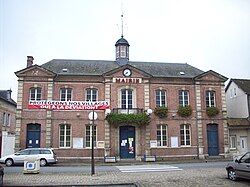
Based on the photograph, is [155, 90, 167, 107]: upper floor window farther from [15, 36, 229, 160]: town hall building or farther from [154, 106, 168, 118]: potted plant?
[154, 106, 168, 118]: potted plant

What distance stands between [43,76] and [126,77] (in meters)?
7.00

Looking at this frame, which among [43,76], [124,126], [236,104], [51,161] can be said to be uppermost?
[43,76]

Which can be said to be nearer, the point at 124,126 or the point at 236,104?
the point at 124,126

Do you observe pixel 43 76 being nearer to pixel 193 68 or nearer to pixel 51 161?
pixel 51 161

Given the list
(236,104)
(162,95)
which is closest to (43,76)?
(162,95)

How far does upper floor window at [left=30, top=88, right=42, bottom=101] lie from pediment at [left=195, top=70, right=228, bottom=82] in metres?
13.8

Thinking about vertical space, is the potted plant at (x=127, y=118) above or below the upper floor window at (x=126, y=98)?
below

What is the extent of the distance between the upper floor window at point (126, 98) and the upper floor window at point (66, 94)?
14.7 feet

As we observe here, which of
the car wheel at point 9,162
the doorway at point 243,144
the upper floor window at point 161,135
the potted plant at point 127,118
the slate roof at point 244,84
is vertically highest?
the slate roof at point 244,84

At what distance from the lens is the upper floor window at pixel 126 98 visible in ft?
81.4

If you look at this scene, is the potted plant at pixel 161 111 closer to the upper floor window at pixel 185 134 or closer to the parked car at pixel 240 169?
the upper floor window at pixel 185 134

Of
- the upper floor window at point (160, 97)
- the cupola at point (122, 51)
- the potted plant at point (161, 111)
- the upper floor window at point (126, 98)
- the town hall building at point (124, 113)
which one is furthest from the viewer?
the cupola at point (122, 51)

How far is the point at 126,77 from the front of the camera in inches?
982

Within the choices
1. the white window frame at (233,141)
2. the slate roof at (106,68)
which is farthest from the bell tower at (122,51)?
the white window frame at (233,141)
